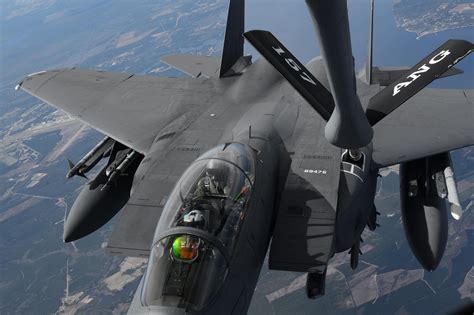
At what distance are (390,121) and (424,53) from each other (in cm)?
7024

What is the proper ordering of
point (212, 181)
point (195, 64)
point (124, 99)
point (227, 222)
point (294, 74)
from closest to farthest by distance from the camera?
1. point (227, 222)
2. point (294, 74)
3. point (212, 181)
4. point (124, 99)
5. point (195, 64)

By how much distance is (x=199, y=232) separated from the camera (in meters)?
6.06

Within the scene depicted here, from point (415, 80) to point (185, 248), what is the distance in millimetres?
4453

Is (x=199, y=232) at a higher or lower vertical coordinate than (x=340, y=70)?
lower

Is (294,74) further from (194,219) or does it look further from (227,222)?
(194,219)

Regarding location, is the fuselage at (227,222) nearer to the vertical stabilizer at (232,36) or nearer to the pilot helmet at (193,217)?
the pilot helmet at (193,217)

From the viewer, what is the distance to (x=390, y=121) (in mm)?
11000

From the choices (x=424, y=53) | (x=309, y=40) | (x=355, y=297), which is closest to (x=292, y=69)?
(x=355, y=297)

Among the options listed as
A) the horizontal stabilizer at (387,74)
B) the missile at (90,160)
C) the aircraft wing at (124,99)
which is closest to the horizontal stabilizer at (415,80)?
the aircraft wing at (124,99)

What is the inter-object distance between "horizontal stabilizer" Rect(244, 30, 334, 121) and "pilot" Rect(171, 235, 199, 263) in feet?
8.75

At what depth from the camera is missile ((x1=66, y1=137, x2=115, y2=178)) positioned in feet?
38.2

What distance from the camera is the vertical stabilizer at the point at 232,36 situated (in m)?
14.1

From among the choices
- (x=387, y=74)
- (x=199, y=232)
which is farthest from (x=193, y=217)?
(x=387, y=74)

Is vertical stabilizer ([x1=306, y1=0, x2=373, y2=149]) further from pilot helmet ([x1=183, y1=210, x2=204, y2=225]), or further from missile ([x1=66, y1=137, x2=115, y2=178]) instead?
missile ([x1=66, y1=137, x2=115, y2=178])
